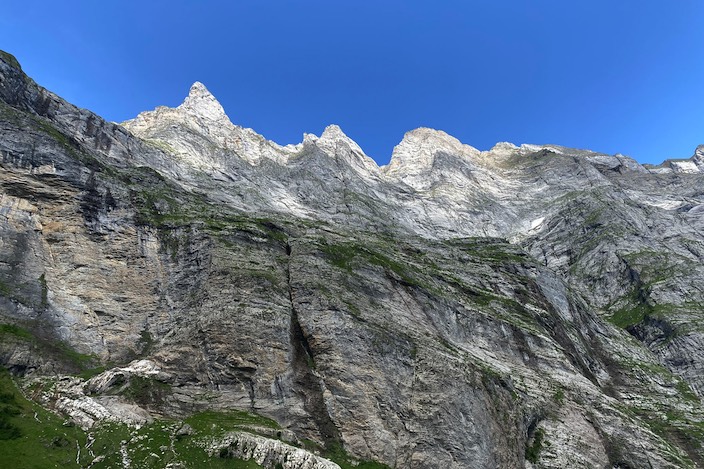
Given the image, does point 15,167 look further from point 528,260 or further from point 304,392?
point 528,260

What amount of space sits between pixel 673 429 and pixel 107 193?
98896mm

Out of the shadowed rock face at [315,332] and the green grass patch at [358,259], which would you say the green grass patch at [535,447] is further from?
the green grass patch at [358,259]

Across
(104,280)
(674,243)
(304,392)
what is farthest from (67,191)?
(674,243)

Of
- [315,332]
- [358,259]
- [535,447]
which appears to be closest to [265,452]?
[315,332]

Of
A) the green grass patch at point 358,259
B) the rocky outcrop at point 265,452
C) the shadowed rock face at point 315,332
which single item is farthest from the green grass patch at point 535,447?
the green grass patch at point 358,259

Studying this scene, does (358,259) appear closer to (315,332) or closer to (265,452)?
(315,332)

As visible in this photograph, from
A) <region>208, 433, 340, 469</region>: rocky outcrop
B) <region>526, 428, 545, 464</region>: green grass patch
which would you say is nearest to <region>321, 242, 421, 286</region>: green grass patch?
<region>526, 428, 545, 464</region>: green grass patch

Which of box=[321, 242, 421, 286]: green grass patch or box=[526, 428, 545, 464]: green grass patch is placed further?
box=[321, 242, 421, 286]: green grass patch

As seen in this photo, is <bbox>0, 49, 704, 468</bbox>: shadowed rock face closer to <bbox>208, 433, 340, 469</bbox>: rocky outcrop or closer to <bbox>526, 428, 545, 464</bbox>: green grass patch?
<bbox>526, 428, 545, 464</bbox>: green grass patch

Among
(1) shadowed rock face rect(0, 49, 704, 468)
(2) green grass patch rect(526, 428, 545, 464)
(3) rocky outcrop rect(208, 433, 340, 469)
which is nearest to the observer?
(3) rocky outcrop rect(208, 433, 340, 469)

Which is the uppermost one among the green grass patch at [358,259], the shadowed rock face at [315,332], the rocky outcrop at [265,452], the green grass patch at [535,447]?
the green grass patch at [358,259]

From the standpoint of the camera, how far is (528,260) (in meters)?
125

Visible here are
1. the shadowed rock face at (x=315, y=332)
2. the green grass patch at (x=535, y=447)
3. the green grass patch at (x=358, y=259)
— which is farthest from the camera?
the green grass patch at (x=358, y=259)

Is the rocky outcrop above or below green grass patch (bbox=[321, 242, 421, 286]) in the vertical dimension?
below
